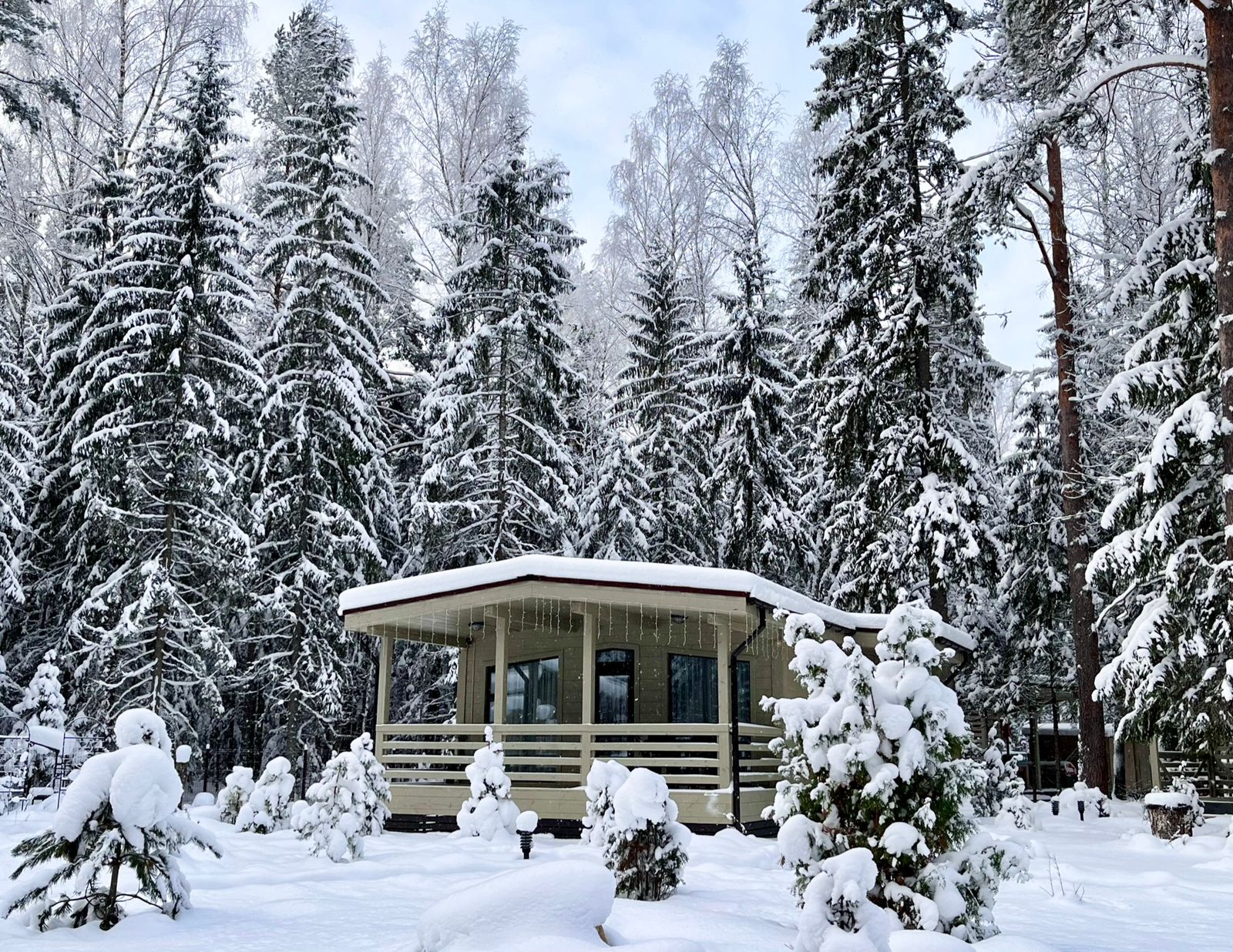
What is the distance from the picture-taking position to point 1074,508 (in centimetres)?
1950

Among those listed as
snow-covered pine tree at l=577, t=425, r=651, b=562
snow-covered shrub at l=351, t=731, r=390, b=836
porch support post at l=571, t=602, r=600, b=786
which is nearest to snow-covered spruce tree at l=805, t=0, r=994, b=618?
snow-covered pine tree at l=577, t=425, r=651, b=562

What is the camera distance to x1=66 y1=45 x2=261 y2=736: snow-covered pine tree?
57.0 feet

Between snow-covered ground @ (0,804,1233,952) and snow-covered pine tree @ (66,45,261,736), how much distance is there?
17.3ft

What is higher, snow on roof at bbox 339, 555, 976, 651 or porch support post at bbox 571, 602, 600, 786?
snow on roof at bbox 339, 555, 976, 651

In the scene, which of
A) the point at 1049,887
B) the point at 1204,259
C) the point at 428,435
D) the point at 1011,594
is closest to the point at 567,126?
the point at 428,435

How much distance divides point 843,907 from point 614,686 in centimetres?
1060

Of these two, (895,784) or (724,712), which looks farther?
(724,712)

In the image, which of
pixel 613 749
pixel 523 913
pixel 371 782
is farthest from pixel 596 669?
pixel 523 913

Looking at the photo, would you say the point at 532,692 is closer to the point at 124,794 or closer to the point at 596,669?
the point at 596,669

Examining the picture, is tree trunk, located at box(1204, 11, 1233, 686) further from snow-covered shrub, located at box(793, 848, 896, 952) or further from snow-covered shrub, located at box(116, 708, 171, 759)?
snow-covered shrub, located at box(116, 708, 171, 759)

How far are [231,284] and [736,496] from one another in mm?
11835

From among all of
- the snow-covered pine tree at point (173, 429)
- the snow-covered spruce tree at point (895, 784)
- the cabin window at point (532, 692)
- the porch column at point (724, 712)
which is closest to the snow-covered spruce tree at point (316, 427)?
the snow-covered pine tree at point (173, 429)

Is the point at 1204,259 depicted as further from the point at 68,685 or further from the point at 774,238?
the point at 68,685

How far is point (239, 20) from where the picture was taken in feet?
84.1
